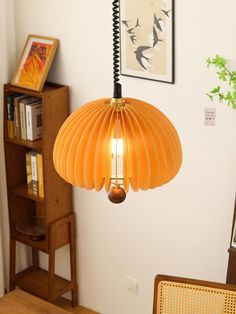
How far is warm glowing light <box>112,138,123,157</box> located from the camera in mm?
1820

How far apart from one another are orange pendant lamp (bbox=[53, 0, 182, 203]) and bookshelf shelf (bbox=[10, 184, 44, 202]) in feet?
6.89

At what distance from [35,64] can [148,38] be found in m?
0.83

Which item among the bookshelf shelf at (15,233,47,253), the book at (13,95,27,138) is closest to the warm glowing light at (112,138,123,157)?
the book at (13,95,27,138)

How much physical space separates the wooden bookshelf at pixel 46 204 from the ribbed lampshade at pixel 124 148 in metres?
1.86

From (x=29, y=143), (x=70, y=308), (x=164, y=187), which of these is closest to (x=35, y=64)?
(x=29, y=143)

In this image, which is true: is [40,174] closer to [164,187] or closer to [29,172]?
[29,172]

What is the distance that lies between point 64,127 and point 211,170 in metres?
1.58

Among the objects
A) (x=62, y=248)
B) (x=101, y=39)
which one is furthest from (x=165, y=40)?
(x=62, y=248)

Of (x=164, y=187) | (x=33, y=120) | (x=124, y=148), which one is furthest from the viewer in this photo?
(x=33, y=120)

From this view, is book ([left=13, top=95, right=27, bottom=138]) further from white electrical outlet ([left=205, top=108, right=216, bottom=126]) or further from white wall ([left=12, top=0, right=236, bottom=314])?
white electrical outlet ([left=205, top=108, right=216, bottom=126])

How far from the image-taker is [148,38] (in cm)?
332

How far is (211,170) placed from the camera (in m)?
3.33

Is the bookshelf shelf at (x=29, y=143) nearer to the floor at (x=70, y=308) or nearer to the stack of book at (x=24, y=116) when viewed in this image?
the stack of book at (x=24, y=116)

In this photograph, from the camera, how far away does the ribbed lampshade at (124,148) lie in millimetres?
1810
